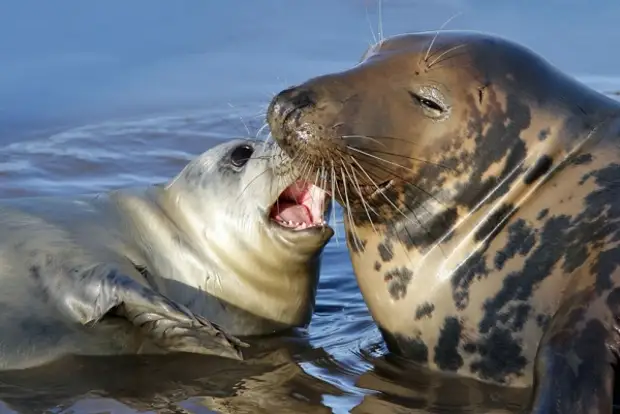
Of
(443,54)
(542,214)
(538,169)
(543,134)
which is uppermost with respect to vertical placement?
(443,54)

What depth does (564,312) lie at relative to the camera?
12.8 ft

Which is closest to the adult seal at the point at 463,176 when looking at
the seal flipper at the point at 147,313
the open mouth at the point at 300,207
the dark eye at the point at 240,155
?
the seal flipper at the point at 147,313

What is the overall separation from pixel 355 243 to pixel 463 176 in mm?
473

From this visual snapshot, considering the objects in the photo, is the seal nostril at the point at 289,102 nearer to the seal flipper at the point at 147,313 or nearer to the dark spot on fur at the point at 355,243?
the dark spot on fur at the point at 355,243

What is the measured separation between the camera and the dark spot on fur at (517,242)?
4254mm

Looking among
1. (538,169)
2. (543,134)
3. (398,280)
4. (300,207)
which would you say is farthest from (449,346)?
(300,207)

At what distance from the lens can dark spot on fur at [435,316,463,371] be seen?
170 inches

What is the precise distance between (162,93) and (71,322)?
21.3 feet

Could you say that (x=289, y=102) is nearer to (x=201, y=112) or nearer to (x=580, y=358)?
(x=580, y=358)

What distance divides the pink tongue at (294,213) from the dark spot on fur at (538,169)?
4.61 ft

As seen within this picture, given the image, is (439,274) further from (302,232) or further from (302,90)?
(302,232)

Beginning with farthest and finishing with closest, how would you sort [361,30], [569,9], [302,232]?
[569,9] → [361,30] → [302,232]

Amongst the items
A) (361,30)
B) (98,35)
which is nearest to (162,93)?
(98,35)

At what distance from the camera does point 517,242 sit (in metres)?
4.28
